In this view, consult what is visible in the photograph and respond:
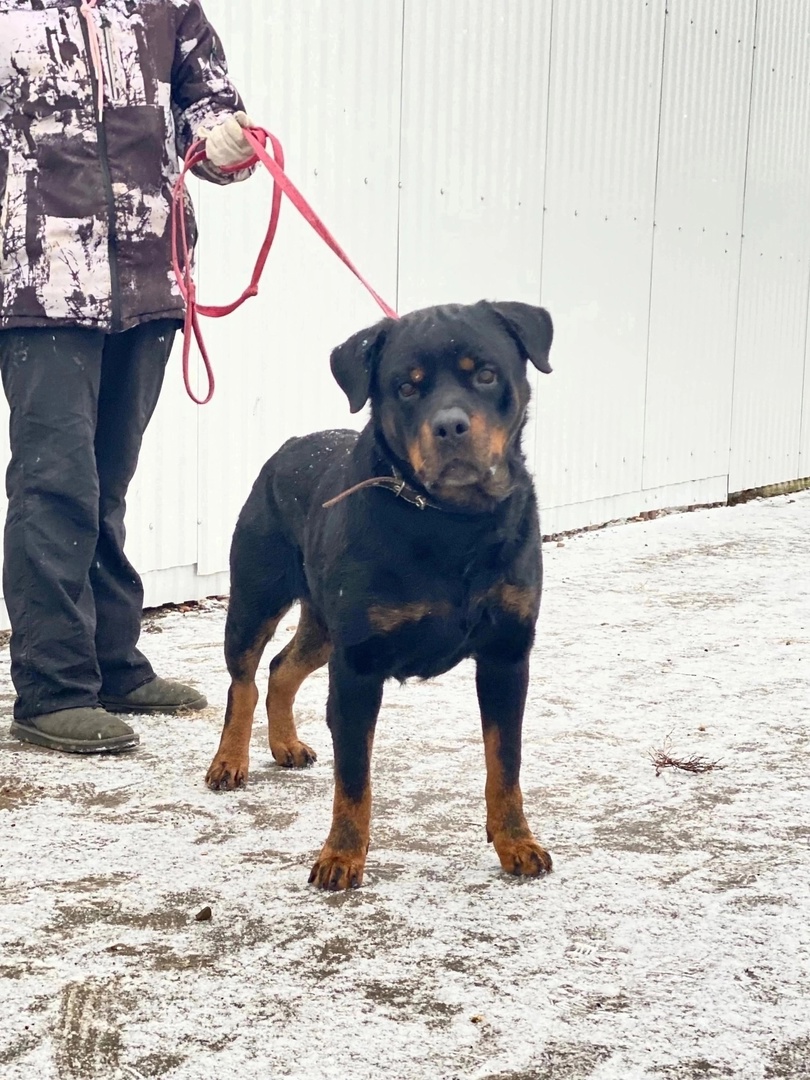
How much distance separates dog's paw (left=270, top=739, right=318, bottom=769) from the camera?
3.41 m

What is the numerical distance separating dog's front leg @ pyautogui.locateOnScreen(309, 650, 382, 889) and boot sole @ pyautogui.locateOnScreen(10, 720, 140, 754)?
3.29 ft

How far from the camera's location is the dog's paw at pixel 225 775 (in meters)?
3.23

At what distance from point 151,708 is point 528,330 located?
1736mm

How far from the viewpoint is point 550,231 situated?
22.1 feet

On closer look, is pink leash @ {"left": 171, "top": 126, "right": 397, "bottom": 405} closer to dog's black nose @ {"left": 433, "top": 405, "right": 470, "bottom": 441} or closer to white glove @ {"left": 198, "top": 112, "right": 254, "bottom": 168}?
white glove @ {"left": 198, "top": 112, "right": 254, "bottom": 168}

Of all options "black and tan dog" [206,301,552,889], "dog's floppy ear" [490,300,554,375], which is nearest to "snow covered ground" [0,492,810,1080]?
"black and tan dog" [206,301,552,889]

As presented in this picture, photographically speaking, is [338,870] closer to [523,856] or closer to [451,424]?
[523,856]

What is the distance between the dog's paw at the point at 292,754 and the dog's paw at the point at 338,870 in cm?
75

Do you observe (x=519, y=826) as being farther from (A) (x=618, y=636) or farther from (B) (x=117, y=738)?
(A) (x=618, y=636)

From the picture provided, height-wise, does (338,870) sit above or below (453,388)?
below

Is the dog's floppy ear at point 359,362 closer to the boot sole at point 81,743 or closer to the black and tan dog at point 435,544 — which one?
the black and tan dog at point 435,544

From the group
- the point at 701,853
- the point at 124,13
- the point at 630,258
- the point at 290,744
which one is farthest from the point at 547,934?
the point at 630,258

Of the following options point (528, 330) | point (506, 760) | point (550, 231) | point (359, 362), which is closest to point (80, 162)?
point (359, 362)

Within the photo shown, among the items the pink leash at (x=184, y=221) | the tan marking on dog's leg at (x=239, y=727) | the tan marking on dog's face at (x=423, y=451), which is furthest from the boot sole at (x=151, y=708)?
the tan marking on dog's face at (x=423, y=451)
